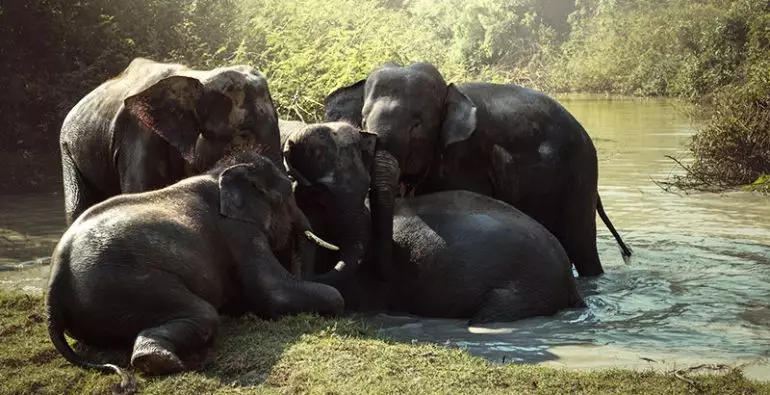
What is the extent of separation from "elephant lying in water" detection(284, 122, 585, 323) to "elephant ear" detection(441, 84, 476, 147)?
1116 mm

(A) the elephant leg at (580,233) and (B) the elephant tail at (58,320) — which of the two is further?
(A) the elephant leg at (580,233)

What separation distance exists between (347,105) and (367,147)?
4.89 feet

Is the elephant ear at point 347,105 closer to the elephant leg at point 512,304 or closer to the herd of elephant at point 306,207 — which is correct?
the herd of elephant at point 306,207

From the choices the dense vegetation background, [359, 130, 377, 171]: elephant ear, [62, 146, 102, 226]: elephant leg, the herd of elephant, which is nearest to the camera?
the herd of elephant

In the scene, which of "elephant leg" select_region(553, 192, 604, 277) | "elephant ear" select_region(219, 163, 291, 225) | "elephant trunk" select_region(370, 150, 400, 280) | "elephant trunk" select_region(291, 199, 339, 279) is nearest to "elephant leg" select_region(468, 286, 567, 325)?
"elephant trunk" select_region(370, 150, 400, 280)

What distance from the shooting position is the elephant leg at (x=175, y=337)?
18.2ft

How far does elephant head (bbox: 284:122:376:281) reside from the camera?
7688 millimetres

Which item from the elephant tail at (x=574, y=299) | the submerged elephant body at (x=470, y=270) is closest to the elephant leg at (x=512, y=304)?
the submerged elephant body at (x=470, y=270)

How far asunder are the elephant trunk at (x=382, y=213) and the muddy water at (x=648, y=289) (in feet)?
1.28

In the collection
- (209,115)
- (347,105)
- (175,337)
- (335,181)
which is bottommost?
(175,337)

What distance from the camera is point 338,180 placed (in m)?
7.72

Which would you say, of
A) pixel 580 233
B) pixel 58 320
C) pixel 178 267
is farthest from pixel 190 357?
pixel 580 233

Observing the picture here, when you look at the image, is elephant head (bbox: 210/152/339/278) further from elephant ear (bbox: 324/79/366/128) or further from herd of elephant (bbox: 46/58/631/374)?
elephant ear (bbox: 324/79/366/128)

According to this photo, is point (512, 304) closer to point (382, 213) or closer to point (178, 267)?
point (382, 213)
